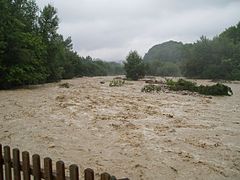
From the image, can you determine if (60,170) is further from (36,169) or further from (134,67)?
(134,67)

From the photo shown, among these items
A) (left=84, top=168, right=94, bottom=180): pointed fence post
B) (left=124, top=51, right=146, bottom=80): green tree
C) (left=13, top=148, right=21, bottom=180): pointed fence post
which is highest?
(left=124, top=51, right=146, bottom=80): green tree

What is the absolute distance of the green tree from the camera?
167 feet

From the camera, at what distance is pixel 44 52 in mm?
34156

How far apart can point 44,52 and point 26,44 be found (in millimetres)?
5372

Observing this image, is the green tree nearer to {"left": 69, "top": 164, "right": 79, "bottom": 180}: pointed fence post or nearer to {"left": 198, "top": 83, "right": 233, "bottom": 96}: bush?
{"left": 198, "top": 83, "right": 233, "bottom": 96}: bush

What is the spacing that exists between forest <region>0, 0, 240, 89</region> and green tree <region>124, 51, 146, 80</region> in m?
10.6

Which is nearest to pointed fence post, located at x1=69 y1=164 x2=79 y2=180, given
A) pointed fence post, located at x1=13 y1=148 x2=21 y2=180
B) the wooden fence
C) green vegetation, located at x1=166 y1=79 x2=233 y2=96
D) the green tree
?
the wooden fence

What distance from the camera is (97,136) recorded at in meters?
9.36

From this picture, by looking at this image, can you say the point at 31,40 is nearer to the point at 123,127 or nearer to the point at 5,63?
the point at 5,63

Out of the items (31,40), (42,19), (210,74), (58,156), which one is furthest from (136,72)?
(58,156)

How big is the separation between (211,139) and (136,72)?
138 ft

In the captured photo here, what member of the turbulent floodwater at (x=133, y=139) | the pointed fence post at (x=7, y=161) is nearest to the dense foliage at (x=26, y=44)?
the turbulent floodwater at (x=133, y=139)

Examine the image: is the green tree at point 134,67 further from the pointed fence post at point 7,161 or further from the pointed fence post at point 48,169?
the pointed fence post at point 48,169

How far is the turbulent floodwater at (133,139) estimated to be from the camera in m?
6.68
